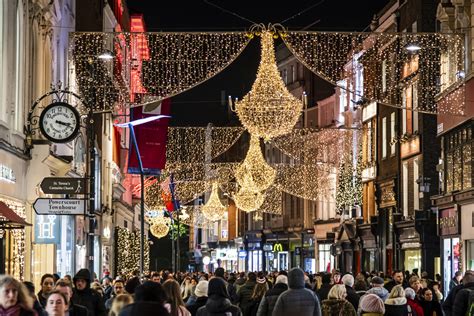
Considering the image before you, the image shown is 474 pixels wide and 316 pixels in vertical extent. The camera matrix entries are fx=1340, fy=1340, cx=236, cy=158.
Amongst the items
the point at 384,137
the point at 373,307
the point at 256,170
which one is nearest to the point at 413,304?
the point at 373,307

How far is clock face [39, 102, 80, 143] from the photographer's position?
31016mm

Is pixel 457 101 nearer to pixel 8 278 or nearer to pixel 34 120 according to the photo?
pixel 34 120

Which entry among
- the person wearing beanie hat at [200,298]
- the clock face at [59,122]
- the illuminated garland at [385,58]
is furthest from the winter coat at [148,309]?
the illuminated garland at [385,58]

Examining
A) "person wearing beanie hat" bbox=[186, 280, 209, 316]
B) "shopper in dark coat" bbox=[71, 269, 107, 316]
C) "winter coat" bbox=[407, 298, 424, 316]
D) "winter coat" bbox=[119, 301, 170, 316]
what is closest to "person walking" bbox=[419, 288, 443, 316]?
"winter coat" bbox=[407, 298, 424, 316]

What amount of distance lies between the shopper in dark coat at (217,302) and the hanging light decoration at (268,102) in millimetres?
15234

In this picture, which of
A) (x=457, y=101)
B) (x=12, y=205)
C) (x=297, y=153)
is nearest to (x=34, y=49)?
(x=12, y=205)

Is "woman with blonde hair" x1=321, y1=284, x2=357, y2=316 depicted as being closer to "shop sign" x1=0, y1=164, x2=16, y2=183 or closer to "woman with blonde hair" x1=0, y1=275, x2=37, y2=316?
"woman with blonde hair" x1=0, y1=275, x2=37, y2=316

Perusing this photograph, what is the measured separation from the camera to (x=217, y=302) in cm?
1709

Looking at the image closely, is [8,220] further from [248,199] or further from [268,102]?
[248,199]

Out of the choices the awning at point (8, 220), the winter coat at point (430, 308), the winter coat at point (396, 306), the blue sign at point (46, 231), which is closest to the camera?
the winter coat at point (396, 306)

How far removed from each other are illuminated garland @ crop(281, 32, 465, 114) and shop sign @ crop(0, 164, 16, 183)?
7140 millimetres

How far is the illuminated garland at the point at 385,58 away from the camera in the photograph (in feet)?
109

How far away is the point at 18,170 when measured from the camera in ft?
106

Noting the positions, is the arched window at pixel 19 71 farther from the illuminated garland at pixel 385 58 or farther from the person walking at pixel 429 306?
the person walking at pixel 429 306
